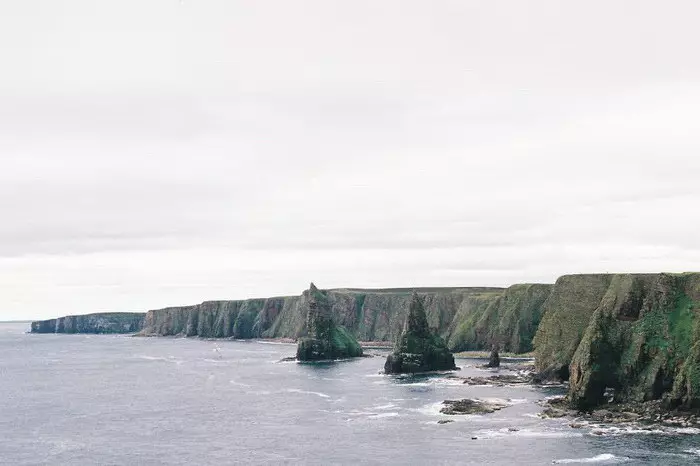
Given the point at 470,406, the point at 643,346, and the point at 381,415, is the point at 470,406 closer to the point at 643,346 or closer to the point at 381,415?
the point at 381,415

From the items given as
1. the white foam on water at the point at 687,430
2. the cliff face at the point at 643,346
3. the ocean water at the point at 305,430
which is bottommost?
the ocean water at the point at 305,430

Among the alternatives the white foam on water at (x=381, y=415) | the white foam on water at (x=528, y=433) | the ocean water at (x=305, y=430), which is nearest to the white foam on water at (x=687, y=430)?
the ocean water at (x=305, y=430)

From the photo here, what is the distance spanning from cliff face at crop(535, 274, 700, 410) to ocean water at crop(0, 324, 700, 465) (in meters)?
Answer: 11.5

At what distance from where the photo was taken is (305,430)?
12038cm

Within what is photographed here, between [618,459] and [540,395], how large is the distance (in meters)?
57.1

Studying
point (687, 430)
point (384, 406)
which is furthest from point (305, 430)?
point (687, 430)

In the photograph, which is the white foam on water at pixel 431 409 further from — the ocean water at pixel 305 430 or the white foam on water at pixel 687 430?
the white foam on water at pixel 687 430

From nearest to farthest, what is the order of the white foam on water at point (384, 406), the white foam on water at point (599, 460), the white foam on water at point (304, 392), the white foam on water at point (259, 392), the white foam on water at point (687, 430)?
the white foam on water at point (599, 460), the white foam on water at point (687, 430), the white foam on water at point (384, 406), the white foam on water at point (304, 392), the white foam on water at point (259, 392)

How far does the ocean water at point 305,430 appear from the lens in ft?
322

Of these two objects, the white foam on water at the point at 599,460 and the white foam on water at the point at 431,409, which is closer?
the white foam on water at the point at 599,460

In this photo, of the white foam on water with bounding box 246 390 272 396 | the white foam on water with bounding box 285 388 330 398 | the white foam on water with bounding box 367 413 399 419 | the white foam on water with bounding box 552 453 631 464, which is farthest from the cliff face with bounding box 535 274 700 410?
the white foam on water with bounding box 246 390 272 396

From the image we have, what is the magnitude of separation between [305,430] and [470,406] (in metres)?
32.3

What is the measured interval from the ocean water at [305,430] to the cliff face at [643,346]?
1154 cm

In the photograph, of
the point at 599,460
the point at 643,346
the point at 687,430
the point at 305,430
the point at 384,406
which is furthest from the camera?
the point at 384,406
